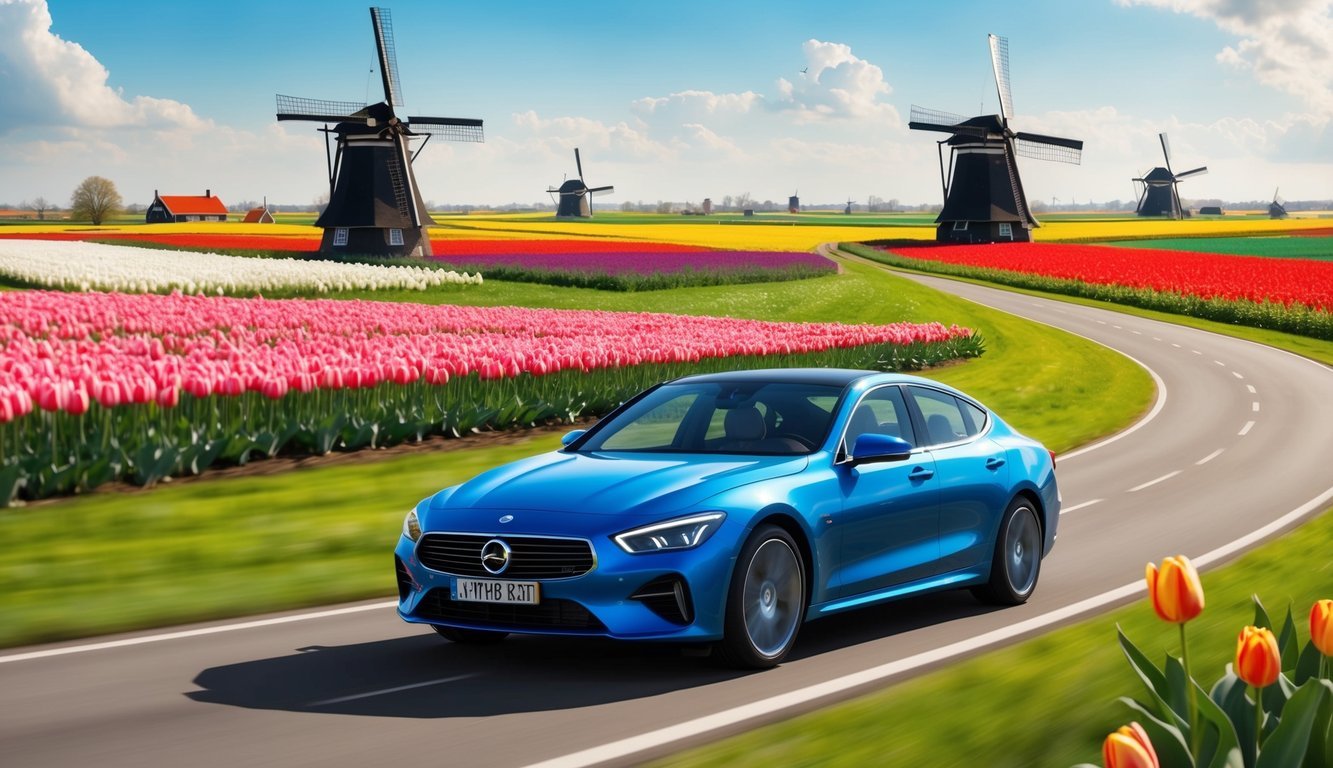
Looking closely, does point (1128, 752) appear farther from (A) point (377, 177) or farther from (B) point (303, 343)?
(A) point (377, 177)

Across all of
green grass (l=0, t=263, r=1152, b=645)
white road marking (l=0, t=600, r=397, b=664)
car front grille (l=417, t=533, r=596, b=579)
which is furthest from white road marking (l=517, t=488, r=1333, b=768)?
green grass (l=0, t=263, r=1152, b=645)

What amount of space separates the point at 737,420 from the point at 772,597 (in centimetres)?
132

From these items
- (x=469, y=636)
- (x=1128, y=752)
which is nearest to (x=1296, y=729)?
(x=1128, y=752)

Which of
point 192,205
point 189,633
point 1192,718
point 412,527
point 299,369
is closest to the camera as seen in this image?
point 1192,718

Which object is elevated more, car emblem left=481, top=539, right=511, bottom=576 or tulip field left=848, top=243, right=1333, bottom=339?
car emblem left=481, top=539, right=511, bottom=576

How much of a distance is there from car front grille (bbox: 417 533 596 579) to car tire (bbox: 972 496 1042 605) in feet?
11.6

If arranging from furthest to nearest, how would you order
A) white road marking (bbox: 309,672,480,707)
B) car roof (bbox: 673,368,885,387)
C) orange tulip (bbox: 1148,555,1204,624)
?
car roof (bbox: 673,368,885,387) → white road marking (bbox: 309,672,480,707) → orange tulip (bbox: 1148,555,1204,624)

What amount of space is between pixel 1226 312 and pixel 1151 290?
6.41 m

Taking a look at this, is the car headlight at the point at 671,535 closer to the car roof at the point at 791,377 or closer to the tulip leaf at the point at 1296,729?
the car roof at the point at 791,377

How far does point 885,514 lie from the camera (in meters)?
8.94

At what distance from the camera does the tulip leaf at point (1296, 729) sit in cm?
397

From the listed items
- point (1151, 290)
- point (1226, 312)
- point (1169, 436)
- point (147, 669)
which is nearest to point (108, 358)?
point (147, 669)

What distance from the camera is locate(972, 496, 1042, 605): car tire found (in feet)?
32.8

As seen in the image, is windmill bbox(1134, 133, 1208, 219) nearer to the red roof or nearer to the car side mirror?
the red roof
